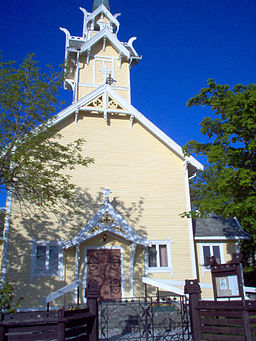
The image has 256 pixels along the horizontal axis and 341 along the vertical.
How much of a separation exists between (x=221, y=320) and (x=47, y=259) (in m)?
8.95

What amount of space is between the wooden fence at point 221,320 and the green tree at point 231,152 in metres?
5.47

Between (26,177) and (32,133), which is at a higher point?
(32,133)

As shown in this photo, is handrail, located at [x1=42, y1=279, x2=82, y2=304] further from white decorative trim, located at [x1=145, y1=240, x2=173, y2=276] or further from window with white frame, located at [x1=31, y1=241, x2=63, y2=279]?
white decorative trim, located at [x1=145, y1=240, x2=173, y2=276]

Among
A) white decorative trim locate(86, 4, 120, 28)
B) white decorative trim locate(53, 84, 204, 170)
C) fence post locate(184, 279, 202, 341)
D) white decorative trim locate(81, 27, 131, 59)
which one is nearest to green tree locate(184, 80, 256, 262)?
white decorative trim locate(53, 84, 204, 170)

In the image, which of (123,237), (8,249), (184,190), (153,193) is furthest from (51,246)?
(184,190)

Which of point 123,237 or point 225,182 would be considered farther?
point 123,237

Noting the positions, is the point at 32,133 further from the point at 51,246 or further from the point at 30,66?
the point at 51,246

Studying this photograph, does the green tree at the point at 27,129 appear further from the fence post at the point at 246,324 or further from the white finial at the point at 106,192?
the fence post at the point at 246,324

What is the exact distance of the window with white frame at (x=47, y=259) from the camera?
15258mm

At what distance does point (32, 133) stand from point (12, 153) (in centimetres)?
113

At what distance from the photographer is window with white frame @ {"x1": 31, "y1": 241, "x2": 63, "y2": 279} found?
50.1 ft

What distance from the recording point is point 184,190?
1812cm

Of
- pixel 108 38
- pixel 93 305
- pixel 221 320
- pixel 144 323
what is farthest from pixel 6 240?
pixel 108 38

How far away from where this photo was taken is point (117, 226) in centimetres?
1627
